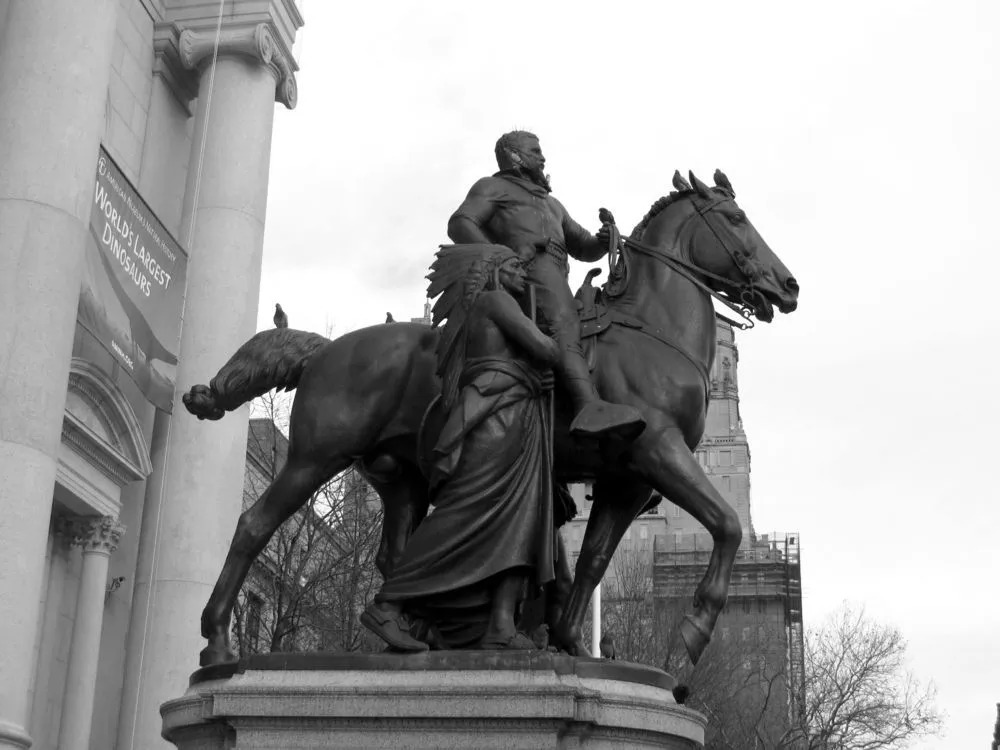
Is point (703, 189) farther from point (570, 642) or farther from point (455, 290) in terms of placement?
point (570, 642)

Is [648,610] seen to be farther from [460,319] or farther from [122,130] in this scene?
[460,319]

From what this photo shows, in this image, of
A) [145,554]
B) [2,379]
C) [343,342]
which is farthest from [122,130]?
[343,342]

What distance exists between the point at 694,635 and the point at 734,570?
74.6m

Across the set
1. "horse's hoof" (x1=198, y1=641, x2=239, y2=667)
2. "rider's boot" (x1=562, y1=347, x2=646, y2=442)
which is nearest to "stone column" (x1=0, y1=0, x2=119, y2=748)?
"horse's hoof" (x1=198, y1=641, x2=239, y2=667)

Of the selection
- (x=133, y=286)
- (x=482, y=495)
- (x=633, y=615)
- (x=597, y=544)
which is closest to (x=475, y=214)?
(x=482, y=495)

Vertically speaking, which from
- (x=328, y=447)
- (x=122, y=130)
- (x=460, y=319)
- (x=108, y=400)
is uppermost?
(x=122, y=130)

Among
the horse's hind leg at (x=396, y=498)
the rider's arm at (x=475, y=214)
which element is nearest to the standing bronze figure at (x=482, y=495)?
the horse's hind leg at (x=396, y=498)

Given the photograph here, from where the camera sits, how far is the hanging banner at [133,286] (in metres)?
19.4

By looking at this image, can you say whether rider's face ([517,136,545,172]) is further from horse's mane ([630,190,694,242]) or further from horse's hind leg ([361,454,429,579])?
horse's hind leg ([361,454,429,579])

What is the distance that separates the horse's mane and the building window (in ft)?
62.8

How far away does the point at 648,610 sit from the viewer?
40.2 meters

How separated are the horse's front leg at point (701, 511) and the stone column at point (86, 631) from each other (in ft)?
46.6

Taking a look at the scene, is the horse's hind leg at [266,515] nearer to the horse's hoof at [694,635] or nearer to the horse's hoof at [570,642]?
the horse's hoof at [570,642]

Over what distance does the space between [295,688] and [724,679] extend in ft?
105
